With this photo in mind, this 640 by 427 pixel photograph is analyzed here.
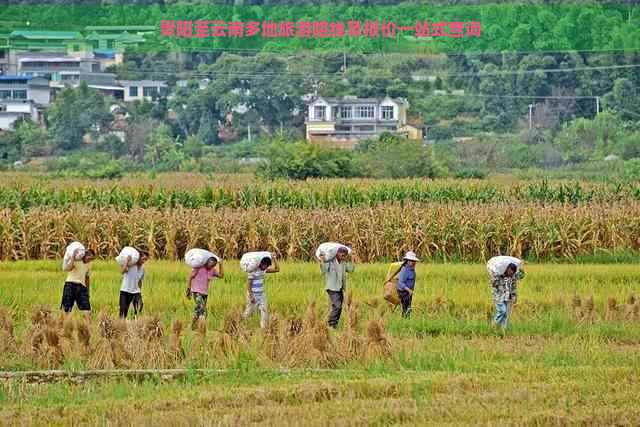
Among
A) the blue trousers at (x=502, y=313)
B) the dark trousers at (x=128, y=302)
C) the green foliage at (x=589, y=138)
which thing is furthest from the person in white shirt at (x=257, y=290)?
the green foliage at (x=589, y=138)

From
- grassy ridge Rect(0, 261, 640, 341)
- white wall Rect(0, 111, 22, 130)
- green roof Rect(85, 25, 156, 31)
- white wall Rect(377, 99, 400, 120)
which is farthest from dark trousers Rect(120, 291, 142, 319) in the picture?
green roof Rect(85, 25, 156, 31)

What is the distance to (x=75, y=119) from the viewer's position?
81938mm

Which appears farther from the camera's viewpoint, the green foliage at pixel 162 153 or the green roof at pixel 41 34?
the green roof at pixel 41 34

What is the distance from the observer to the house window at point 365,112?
3302 inches

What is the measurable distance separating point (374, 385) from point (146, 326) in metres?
2.71

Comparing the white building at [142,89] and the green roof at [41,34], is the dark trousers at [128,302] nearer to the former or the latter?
the white building at [142,89]

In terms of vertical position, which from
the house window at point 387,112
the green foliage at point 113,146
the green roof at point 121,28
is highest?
the green roof at point 121,28

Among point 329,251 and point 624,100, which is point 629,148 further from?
point 329,251

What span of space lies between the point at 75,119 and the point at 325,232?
5810 centimetres

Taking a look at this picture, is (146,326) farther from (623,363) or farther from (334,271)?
(623,363)

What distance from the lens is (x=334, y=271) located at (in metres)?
16.7

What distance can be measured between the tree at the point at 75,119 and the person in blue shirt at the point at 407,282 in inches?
2555

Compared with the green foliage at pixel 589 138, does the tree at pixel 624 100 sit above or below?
above

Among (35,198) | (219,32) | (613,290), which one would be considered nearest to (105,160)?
(219,32)
